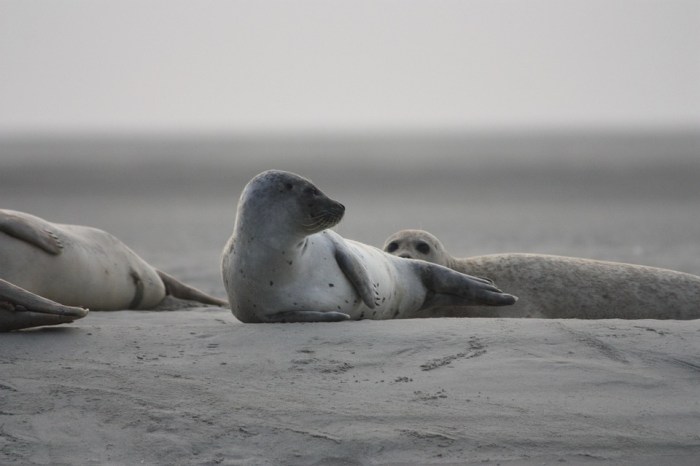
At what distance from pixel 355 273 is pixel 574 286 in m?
1.70

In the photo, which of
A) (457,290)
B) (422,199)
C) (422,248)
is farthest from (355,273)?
(422,199)

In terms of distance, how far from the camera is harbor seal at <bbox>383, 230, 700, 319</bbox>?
6.24 m

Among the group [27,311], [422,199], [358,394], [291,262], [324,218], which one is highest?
Result: [422,199]

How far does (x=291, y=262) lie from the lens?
16.5 ft

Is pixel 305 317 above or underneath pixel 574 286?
underneath

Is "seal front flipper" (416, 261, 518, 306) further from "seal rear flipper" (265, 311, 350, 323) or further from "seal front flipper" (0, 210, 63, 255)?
"seal front flipper" (0, 210, 63, 255)

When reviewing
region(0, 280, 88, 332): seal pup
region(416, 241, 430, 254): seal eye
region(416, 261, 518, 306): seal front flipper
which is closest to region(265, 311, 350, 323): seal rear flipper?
region(0, 280, 88, 332): seal pup

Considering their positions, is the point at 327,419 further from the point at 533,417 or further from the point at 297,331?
the point at 297,331

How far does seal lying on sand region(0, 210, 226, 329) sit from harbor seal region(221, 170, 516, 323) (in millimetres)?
1099

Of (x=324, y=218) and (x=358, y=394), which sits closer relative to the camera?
(x=358, y=394)

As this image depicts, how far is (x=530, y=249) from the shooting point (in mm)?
12523

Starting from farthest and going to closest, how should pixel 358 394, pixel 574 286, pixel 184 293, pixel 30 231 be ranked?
pixel 184 293
pixel 574 286
pixel 30 231
pixel 358 394

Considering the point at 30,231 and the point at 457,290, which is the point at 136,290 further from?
the point at 457,290

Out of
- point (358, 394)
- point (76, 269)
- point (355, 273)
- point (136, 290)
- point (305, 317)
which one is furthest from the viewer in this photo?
point (136, 290)
